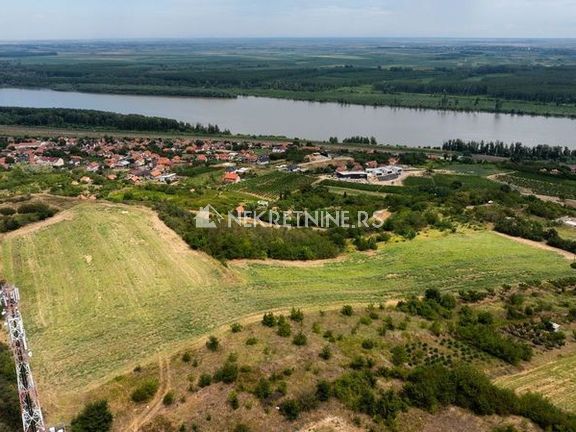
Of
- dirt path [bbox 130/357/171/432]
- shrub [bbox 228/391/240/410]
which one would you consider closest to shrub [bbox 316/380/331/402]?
shrub [bbox 228/391/240/410]

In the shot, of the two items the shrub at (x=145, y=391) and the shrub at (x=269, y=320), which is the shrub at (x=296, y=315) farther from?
the shrub at (x=145, y=391)

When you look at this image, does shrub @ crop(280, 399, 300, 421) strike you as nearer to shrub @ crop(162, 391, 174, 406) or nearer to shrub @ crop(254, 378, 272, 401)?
shrub @ crop(254, 378, 272, 401)

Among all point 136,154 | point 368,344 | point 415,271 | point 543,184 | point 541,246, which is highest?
point 368,344

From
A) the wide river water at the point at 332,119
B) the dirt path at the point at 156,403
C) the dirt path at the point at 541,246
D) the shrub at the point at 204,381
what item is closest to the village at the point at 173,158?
the wide river water at the point at 332,119

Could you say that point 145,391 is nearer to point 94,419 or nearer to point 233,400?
point 94,419

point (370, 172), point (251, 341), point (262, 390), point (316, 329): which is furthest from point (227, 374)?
point (370, 172)

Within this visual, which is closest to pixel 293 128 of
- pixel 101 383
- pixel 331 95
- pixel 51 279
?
pixel 331 95

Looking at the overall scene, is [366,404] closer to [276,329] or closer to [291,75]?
[276,329]
